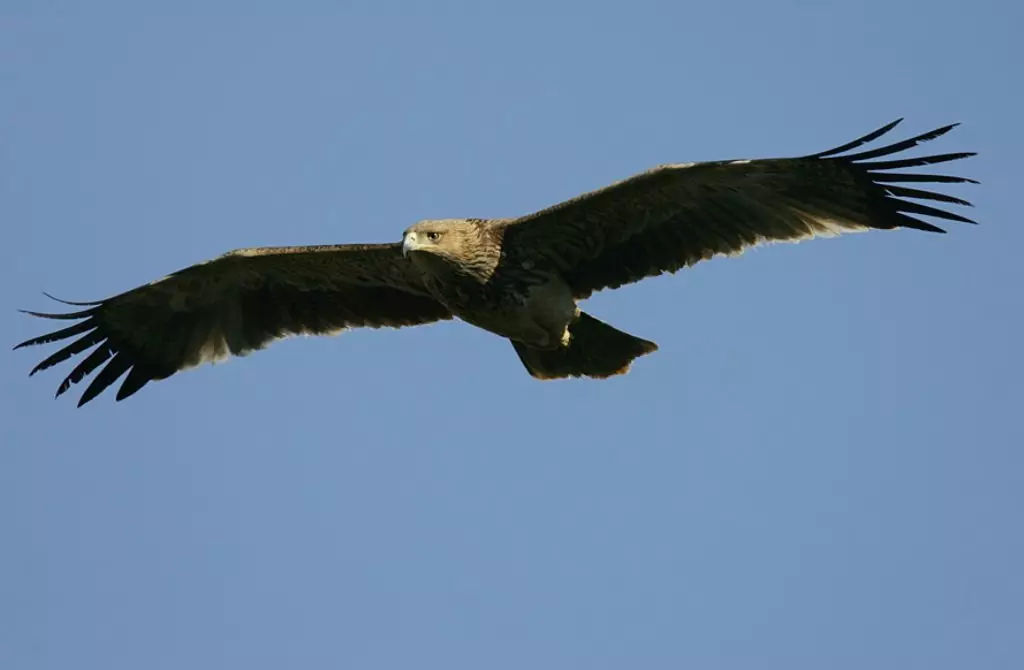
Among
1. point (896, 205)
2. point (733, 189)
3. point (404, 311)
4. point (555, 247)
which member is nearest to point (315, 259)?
point (404, 311)

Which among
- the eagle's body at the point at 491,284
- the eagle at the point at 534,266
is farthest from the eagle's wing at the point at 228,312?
the eagle's body at the point at 491,284

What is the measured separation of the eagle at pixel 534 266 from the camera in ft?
32.3

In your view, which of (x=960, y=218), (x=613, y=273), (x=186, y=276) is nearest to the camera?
(x=960, y=218)

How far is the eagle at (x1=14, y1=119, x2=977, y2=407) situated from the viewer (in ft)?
32.3

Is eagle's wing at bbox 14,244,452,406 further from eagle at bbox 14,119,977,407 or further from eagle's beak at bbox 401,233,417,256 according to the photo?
eagle's beak at bbox 401,233,417,256

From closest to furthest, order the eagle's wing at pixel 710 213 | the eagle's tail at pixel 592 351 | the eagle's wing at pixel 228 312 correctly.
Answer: the eagle's wing at pixel 710 213
the eagle's tail at pixel 592 351
the eagle's wing at pixel 228 312

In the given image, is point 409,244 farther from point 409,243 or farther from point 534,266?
point 534,266

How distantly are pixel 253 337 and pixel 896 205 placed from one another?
4.64 m

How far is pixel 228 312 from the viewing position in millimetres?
11461

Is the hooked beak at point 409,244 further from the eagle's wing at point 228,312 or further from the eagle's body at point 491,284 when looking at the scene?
the eagle's wing at point 228,312

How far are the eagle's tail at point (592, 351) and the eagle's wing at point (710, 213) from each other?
0.84 ft

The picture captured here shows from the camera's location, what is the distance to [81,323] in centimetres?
1149

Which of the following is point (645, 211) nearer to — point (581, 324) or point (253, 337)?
point (581, 324)

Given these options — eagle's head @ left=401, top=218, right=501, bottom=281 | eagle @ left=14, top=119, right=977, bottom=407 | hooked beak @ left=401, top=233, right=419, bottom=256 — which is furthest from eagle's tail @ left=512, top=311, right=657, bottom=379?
hooked beak @ left=401, top=233, right=419, bottom=256
